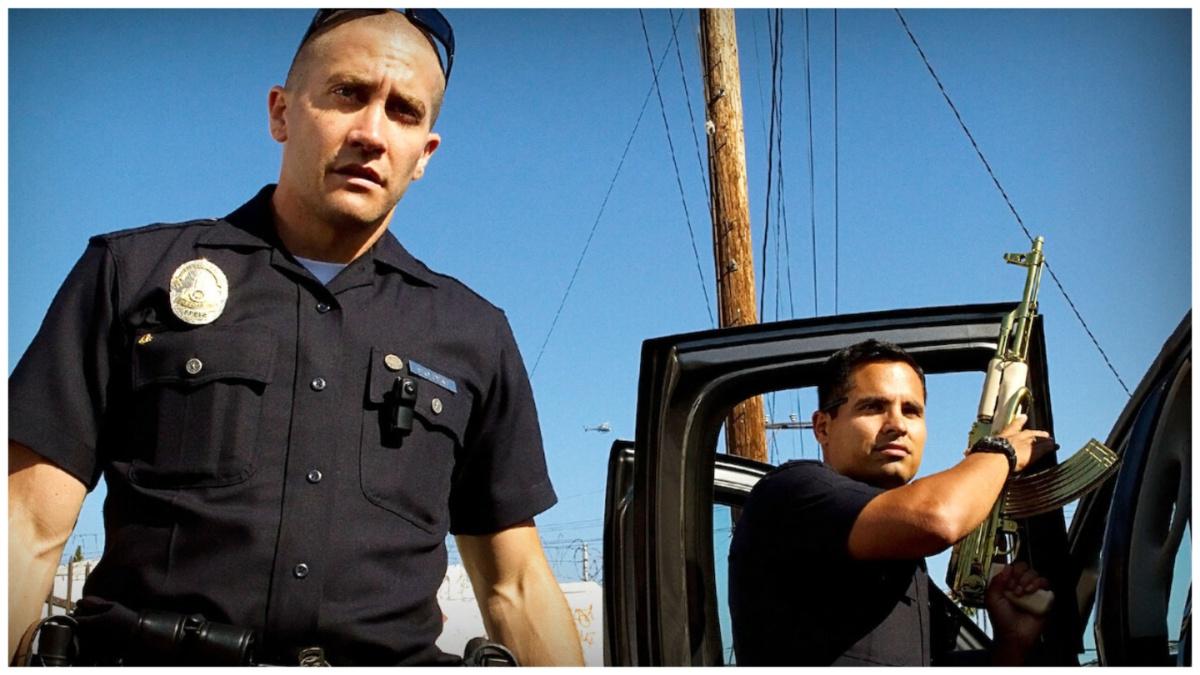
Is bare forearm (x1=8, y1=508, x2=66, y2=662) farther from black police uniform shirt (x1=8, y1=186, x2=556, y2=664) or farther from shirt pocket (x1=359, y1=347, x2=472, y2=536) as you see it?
shirt pocket (x1=359, y1=347, x2=472, y2=536)

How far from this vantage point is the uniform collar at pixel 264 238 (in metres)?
2.09

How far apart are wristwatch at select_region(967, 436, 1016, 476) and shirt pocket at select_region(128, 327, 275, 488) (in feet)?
3.80

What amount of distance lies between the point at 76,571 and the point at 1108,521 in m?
1.78

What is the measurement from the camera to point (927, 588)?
2.30m

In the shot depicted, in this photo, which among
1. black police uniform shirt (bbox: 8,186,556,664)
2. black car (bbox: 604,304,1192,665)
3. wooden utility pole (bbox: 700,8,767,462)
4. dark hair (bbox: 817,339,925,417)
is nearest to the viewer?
black police uniform shirt (bbox: 8,186,556,664)

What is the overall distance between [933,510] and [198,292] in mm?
1187

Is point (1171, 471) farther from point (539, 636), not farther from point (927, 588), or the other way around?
point (539, 636)

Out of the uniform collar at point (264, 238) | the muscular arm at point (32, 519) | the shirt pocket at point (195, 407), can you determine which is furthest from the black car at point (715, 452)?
the muscular arm at point (32, 519)

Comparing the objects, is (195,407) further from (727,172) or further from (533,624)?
(727,172)

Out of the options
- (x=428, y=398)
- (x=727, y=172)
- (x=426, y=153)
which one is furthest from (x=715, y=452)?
(x=727, y=172)

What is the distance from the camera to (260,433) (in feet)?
6.40

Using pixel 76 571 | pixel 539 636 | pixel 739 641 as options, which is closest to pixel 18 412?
pixel 76 571

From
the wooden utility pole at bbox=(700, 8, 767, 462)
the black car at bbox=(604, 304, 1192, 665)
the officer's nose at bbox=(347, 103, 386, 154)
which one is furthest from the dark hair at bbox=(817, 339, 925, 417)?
the wooden utility pole at bbox=(700, 8, 767, 462)

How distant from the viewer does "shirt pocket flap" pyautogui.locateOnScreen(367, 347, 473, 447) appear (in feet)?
6.71
